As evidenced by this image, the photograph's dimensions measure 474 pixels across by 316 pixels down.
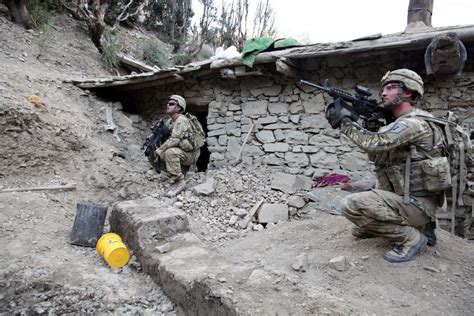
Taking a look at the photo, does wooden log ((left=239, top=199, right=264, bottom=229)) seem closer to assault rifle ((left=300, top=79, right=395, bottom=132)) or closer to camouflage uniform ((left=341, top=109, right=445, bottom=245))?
camouflage uniform ((left=341, top=109, right=445, bottom=245))

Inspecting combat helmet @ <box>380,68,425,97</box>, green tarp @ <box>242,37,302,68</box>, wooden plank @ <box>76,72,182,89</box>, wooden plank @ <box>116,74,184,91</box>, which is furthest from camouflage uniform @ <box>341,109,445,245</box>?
wooden plank @ <box>76,72,182,89</box>

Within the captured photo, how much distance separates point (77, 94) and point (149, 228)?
486 cm

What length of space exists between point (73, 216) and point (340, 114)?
3.47 metres

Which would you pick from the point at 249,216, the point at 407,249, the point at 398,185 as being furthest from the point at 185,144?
the point at 407,249

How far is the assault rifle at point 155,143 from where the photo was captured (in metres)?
5.74

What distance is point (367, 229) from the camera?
2.83 m

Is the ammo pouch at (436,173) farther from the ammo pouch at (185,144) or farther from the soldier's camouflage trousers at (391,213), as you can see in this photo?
the ammo pouch at (185,144)

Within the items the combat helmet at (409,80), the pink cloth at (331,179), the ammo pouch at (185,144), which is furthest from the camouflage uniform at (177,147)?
the combat helmet at (409,80)

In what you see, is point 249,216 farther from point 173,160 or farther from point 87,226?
point 87,226

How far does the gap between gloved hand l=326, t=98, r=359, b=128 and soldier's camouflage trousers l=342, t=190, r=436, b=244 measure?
637 millimetres

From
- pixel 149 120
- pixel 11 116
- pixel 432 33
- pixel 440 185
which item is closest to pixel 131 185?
pixel 11 116

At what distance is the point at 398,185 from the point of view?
2695 mm

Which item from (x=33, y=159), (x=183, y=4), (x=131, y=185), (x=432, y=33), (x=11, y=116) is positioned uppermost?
(x=183, y=4)

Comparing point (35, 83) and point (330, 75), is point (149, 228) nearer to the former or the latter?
point (330, 75)
